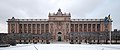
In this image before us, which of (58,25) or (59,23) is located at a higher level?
(59,23)

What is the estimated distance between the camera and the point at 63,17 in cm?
9400

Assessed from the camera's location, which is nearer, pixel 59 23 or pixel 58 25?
pixel 58 25

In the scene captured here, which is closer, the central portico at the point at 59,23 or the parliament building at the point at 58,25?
the central portico at the point at 59,23

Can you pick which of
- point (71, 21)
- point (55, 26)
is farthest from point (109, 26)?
point (55, 26)

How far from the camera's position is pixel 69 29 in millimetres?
94125

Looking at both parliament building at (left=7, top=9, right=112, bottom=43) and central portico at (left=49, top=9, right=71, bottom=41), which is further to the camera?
parliament building at (left=7, top=9, right=112, bottom=43)

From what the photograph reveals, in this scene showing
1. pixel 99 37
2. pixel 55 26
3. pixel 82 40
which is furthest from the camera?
pixel 55 26

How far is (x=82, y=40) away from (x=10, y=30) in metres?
41.3

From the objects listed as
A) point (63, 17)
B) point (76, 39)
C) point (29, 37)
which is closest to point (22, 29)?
point (63, 17)

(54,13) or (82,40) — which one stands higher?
(54,13)

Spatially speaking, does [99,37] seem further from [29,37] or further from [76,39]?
[29,37]

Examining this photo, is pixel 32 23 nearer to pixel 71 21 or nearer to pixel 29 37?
pixel 71 21

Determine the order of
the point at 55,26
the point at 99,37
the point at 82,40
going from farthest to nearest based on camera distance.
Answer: the point at 55,26 → the point at 82,40 → the point at 99,37

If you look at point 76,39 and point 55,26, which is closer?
point 76,39
